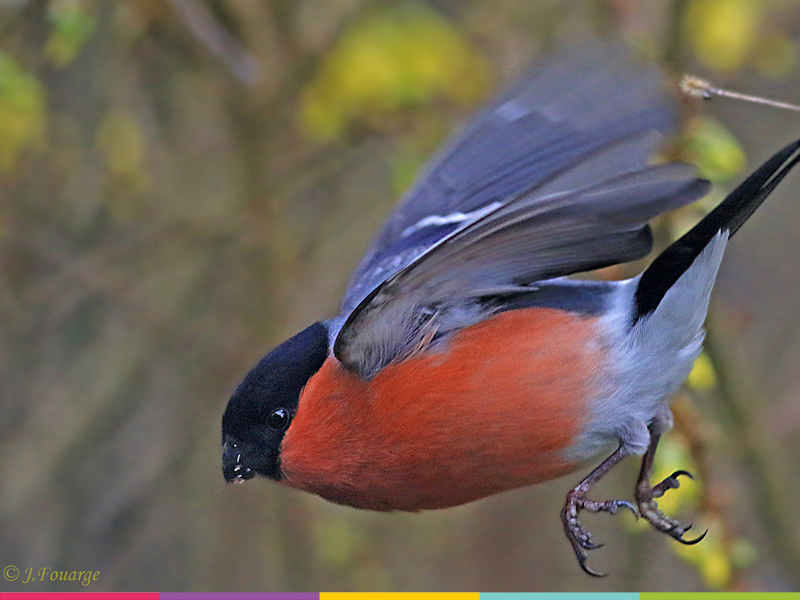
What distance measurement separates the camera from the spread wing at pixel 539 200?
6.65 feet

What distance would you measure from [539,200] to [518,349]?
553 millimetres

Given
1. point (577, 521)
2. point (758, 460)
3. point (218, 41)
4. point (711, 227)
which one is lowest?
point (758, 460)

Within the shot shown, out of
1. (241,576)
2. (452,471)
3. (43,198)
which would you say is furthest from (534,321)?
(241,576)

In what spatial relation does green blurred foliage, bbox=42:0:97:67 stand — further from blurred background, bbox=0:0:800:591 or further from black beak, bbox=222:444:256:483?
black beak, bbox=222:444:256:483

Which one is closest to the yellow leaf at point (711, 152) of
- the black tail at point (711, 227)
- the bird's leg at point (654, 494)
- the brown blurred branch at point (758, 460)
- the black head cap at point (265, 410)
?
the black tail at point (711, 227)

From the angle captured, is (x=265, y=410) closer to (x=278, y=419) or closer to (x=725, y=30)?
(x=278, y=419)

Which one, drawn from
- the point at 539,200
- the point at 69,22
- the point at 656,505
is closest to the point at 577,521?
the point at 656,505

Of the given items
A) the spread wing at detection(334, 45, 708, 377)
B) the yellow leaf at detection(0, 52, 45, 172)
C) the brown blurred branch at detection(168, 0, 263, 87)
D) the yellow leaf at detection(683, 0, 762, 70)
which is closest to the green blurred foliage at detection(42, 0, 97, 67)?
the yellow leaf at detection(0, 52, 45, 172)

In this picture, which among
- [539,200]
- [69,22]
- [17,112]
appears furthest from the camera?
[17,112]

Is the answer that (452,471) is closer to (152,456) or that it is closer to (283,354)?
(283,354)

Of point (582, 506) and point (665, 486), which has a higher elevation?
point (582, 506)

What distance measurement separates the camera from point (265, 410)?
7.94 ft

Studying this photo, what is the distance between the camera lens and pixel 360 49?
13.7 ft

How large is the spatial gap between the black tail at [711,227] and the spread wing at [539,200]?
236 millimetres
